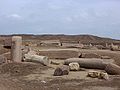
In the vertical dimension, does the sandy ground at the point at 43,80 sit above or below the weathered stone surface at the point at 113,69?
below

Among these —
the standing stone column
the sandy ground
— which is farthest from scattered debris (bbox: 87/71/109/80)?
the standing stone column

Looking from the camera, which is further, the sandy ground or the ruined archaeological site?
the ruined archaeological site

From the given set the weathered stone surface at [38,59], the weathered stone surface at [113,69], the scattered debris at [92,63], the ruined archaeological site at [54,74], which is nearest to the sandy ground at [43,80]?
the ruined archaeological site at [54,74]

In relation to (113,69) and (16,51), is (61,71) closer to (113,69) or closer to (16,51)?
(113,69)

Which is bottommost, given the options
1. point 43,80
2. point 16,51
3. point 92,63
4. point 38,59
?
point 43,80

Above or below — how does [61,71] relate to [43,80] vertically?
above

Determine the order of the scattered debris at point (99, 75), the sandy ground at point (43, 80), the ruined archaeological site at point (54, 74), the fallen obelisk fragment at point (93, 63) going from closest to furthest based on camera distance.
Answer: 1. the sandy ground at point (43, 80)
2. the ruined archaeological site at point (54, 74)
3. the scattered debris at point (99, 75)
4. the fallen obelisk fragment at point (93, 63)

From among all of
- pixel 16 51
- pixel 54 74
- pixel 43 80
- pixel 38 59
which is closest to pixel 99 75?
pixel 54 74

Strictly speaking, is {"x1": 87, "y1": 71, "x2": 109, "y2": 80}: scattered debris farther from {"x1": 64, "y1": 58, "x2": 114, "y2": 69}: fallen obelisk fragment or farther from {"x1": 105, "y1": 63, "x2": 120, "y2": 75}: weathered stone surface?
{"x1": 64, "y1": 58, "x2": 114, "y2": 69}: fallen obelisk fragment

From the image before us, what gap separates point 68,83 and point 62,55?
360 inches

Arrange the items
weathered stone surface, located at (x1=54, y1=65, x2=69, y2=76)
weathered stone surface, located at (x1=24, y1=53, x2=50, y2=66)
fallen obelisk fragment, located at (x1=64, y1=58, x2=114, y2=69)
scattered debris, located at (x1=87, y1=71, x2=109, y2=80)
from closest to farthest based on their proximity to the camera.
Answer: scattered debris, located at (x1=87, y1=71, x2=109, y2=80) < weathered stone surface, located at (x1=54, y1=65, x2=69, y2=76) < fallen obelisk fragment, located at (x1=64, y1=58, x2=114, y2=69) < weathered stone surface, located at (x1=24, y1=53, x2=50, y2=66)

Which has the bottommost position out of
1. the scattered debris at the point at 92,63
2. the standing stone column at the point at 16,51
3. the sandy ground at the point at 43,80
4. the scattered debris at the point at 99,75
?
the sandy ground at the point at 43,80

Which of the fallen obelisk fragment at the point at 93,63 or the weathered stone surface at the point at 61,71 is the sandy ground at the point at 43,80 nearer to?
the weathered stone surface at the point at 61,71

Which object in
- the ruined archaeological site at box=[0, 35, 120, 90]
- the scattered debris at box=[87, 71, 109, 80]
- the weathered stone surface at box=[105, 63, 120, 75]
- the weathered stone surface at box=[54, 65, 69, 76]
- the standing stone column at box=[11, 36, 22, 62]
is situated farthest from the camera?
the standing stone column at box=[11, 36, 22, 62]
